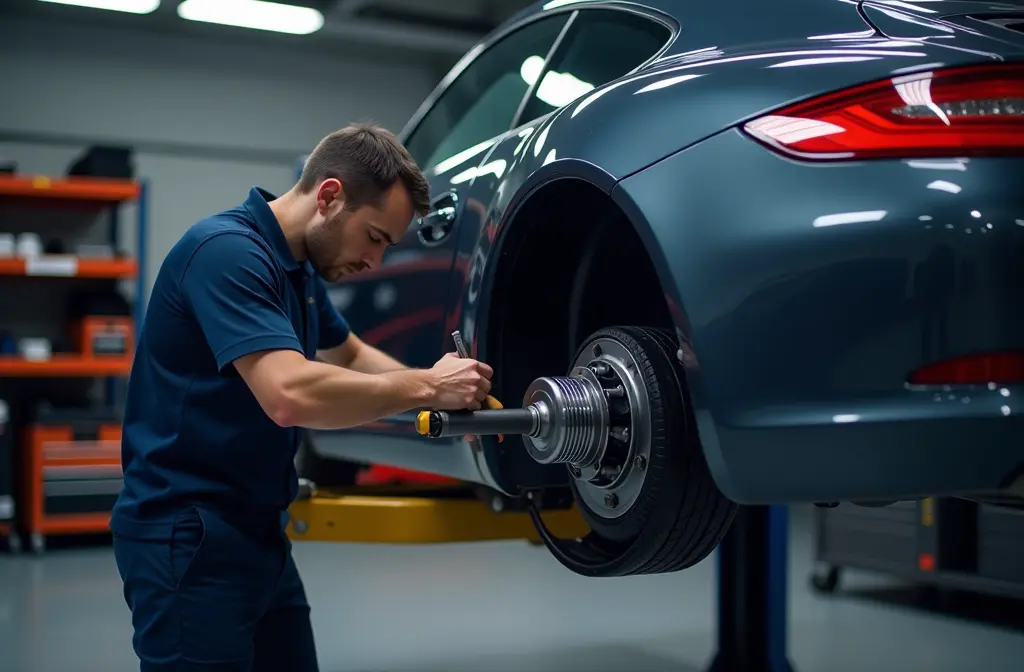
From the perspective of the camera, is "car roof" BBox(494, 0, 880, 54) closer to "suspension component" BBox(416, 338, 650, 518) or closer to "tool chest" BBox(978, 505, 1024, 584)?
"suspension component" BBox(416, 338, 650, 518)

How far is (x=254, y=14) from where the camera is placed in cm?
724

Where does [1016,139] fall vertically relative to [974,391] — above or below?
above

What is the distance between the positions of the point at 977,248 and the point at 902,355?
0.50 feet

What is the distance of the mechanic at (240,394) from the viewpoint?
63.4 inches

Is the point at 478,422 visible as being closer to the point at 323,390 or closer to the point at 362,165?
the point at 323,390

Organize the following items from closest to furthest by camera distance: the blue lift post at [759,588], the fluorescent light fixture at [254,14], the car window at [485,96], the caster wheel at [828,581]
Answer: the car window at [485,96]
the blue lift post at [759,588]
the caster wheel at [828,581]
the fluorescent light fixture at [254,14]

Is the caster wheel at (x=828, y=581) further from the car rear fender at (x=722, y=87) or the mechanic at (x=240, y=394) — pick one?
the car rear fender at (x=722, y=87)

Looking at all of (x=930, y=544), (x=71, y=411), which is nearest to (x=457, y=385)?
(x=930, y=544)

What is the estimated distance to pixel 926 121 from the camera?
4.32 ft

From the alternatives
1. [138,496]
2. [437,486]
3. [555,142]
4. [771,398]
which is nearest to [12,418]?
[437,486]

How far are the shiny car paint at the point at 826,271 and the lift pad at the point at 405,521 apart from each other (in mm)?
1117

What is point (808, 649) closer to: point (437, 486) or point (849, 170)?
point (437, 486)

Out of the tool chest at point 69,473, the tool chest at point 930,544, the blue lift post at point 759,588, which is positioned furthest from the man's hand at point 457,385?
the tool chest at point 69,473

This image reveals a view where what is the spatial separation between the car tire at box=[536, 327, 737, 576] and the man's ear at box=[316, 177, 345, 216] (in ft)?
1.57
